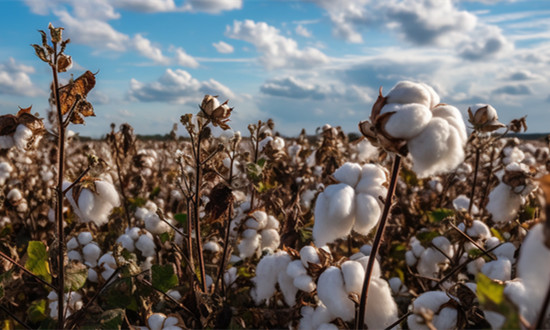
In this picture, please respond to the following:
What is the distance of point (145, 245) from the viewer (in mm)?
2885

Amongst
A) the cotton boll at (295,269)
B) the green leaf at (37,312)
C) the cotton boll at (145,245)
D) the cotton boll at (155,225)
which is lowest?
the green leaf at (37,312)

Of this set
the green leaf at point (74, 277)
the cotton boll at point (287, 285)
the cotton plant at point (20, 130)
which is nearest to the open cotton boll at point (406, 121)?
the cotton boll at point (287, 285)

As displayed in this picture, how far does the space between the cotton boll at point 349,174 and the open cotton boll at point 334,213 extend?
6 cm

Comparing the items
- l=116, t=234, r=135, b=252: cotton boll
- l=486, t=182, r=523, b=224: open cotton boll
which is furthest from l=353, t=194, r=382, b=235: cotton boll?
l=116, t=234, r=135, b=252: cotton boll

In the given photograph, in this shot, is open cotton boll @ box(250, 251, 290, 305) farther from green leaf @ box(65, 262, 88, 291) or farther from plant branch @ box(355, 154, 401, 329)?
green leaf @ box(65, 262, 88, 291)

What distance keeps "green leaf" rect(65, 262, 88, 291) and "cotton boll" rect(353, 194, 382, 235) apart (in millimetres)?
1230

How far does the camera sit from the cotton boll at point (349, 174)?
5.11 feet

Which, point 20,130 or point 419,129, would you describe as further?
point 20,130

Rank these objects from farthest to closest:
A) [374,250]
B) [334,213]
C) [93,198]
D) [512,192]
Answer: [512,192]
[93,198]
[334,213]
[374,250]

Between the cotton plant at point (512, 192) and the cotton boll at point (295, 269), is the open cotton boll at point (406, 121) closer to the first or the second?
the cotton boll at point (295, 269)

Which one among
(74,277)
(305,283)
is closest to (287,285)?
(305,283)

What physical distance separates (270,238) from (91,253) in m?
1.26

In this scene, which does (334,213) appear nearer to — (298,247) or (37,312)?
(298,247)

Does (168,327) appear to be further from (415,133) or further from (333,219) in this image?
(415,133)
